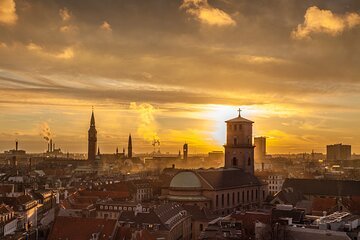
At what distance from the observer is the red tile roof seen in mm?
59500

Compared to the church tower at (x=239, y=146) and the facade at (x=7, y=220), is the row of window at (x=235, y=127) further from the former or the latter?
the facade at (x=7, y=220)

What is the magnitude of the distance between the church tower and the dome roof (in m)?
24.2

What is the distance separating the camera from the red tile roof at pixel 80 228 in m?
59.5

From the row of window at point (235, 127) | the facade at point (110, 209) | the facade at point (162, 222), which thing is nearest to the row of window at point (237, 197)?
the row of window at point (235, 127)

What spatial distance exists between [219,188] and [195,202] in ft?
19.9

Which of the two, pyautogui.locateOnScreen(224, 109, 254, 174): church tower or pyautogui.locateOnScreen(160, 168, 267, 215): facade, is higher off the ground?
pyautogui.locateOnScreen(224, 109, 254, 174): church tower

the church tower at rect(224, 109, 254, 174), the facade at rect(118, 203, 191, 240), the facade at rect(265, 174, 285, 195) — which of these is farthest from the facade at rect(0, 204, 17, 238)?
the facade at rect(265, 174, 285, 195)

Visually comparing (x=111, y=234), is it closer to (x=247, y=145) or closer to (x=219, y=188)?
(x=219, y=188)

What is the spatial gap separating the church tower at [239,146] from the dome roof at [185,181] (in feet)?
79.6

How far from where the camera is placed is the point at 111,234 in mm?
59281

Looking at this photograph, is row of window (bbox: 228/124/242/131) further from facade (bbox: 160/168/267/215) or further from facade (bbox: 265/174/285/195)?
facade (bbox: 265/174/285/195)

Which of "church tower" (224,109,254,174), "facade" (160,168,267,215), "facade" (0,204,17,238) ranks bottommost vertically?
"facade" (0,204,17,238)

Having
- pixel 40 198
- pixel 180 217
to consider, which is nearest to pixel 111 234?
pixel 180 217

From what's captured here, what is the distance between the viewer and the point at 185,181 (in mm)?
91562
